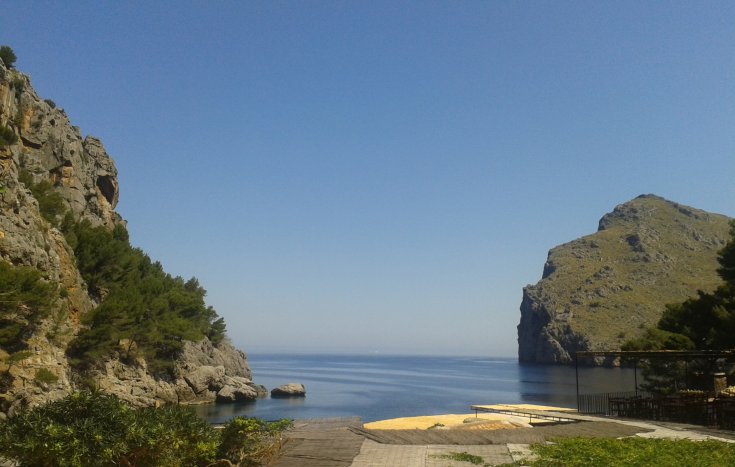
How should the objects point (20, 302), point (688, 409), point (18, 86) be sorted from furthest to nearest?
point (18, 86) < point (20, 302) < point (688, 409)

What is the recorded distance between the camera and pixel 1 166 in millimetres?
40156

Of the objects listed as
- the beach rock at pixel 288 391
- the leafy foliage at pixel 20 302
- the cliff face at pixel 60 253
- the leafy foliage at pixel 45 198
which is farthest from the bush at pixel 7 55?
the beach rock at pixel 288 391

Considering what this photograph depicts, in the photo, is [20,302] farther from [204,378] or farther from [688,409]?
[688,409]

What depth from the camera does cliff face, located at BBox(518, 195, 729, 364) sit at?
146750 millimetres

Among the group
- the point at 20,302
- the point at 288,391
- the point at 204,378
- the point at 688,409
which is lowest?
the point at 288,391

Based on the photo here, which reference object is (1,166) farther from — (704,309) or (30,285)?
(704,309)

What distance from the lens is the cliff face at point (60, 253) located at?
37.3 meters

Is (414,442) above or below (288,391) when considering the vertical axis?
above

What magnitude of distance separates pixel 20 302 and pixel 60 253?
43.0ft

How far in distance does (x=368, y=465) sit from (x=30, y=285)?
3157 cm

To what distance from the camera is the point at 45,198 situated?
51906 millimetres

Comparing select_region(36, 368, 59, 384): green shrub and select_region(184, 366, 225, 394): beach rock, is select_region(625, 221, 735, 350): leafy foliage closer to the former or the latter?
select_region(36, 368, 59, 384): green shrub

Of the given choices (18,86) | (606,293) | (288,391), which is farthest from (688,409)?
(606,293)

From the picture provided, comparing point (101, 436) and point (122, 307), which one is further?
point (122, 307)
